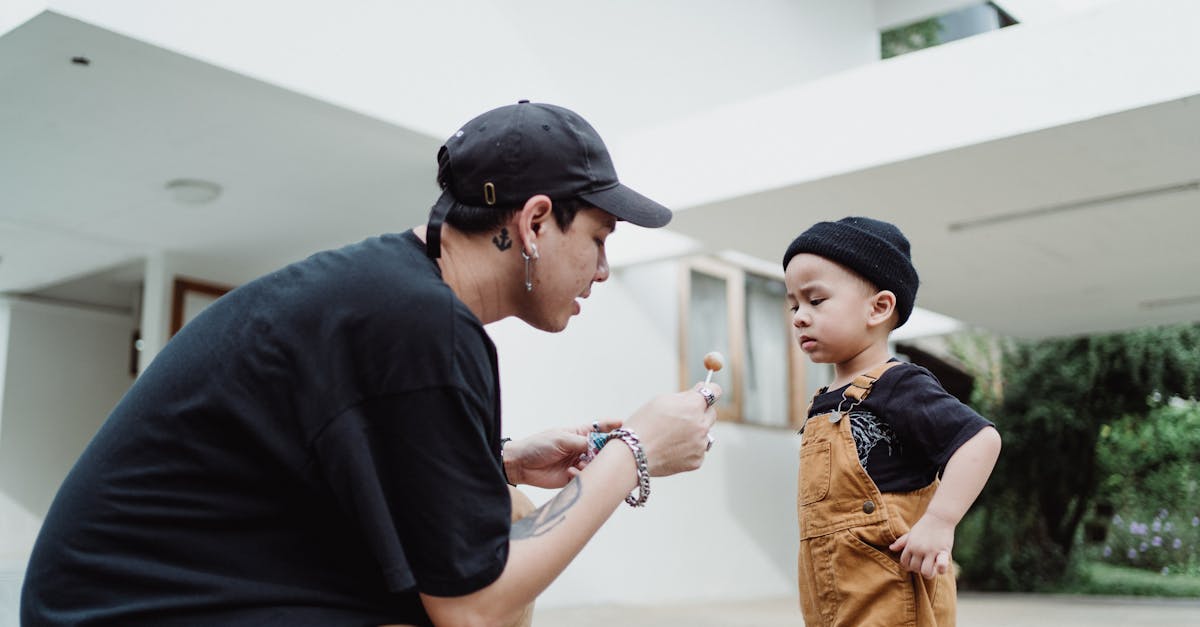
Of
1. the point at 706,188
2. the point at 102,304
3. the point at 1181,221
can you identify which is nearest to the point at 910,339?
the point at 1181,221

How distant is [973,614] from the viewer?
27.2 feet

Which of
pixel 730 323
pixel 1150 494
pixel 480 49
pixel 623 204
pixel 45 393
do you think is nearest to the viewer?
pixel 623 204

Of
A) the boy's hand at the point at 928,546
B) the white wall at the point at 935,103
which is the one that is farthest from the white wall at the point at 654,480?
the boy's hand at the point at 928,546

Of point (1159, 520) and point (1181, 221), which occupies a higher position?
point (1181, 221)

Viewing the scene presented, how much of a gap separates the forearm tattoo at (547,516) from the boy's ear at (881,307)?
1.32m

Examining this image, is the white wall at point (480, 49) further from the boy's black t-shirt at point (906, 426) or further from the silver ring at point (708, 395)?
the silver ring at point (708, 395)

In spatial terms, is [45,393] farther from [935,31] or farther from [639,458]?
[935,31]

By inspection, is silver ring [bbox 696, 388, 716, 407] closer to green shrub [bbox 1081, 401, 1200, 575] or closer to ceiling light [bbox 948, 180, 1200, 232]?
ceiling light [bbox 948, 180, 1200, 232]

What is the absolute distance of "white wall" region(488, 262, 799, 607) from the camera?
24.1 feet

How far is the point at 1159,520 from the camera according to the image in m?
11.0

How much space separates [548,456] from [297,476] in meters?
0.61

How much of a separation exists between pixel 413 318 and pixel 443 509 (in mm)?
221

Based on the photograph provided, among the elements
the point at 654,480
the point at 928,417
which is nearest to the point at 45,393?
the point at 654,480

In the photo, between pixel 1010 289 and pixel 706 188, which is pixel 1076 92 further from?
pixel 1010 289
